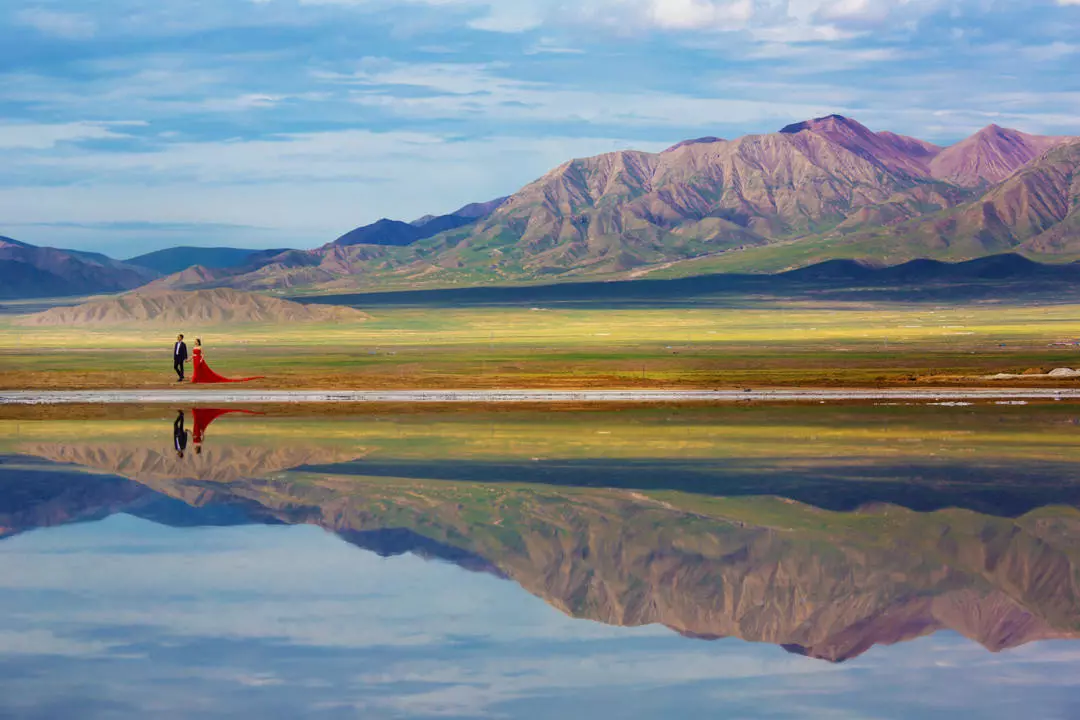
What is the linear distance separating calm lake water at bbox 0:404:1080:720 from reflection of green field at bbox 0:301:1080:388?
2841 cm

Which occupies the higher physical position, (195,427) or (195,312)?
(195,427)

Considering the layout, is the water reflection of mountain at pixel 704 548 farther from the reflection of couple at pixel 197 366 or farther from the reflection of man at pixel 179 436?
the reflection of couple at pixel 197 366

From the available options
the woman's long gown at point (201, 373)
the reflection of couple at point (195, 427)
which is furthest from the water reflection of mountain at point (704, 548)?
the woman's long gown at point (201, 373)

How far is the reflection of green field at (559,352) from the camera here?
59.2 meters

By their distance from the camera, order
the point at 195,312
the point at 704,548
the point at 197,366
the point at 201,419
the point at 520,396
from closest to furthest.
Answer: the point at 704,548 < the point at 201,419 < the point at 520,396 < the point at 197,366 < the point at 195,312

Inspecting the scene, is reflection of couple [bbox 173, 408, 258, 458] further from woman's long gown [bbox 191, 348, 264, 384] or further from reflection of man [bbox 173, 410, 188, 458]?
woman's long gown [bbox 191, 348, 264, 384]

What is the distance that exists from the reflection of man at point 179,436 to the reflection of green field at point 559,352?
16833 mm

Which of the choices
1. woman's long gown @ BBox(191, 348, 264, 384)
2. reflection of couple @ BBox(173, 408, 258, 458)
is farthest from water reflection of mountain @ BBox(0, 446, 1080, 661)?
woman's long gown @ BBox(191, 348, 264, 384)

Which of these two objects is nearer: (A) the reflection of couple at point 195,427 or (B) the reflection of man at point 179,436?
(B) the reflection of man at point 179,436

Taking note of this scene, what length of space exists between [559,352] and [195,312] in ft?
271

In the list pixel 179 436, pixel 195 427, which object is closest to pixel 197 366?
pixel 195 427

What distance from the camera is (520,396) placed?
1770 inches

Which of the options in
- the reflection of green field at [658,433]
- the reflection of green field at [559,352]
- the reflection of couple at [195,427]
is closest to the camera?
the reflection of green field at [658,433]

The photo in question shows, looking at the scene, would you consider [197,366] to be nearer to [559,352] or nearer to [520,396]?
[520,396]
